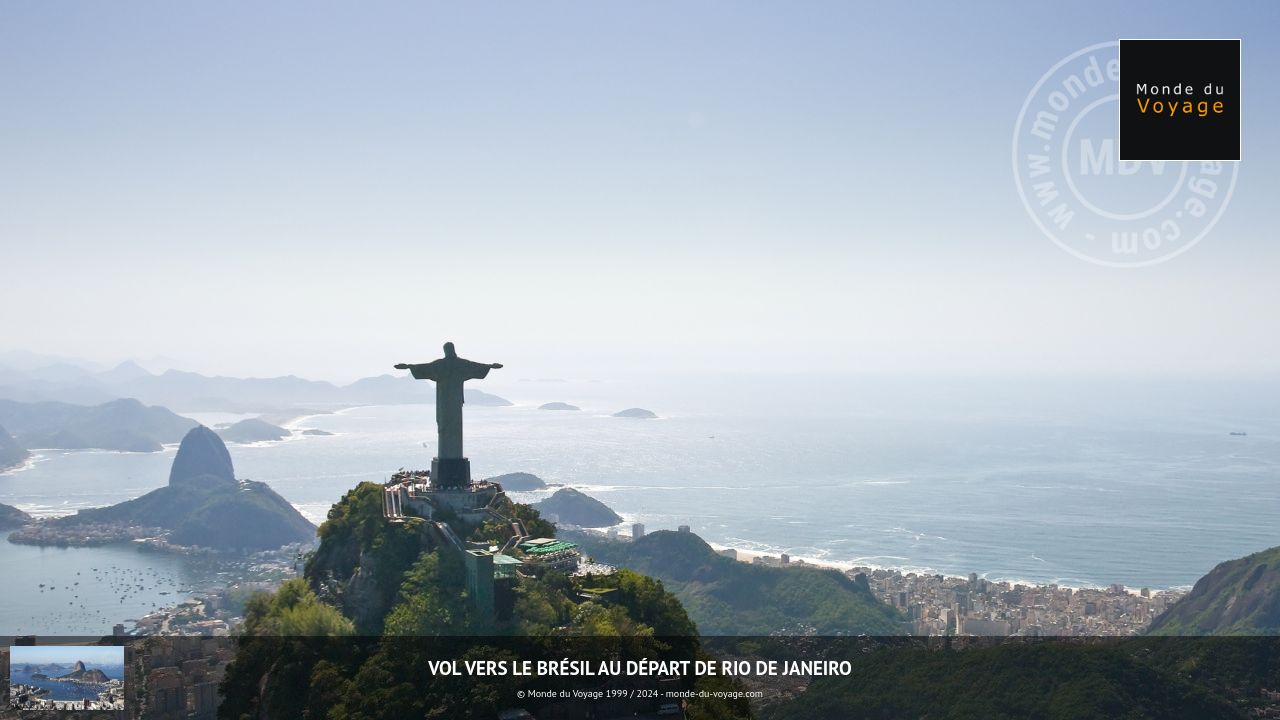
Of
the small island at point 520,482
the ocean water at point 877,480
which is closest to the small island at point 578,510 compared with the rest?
the ocean water at point 877,480

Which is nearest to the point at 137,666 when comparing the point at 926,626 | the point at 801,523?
the point at 926,626

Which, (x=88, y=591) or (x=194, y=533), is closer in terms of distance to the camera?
(x=88, y=591)

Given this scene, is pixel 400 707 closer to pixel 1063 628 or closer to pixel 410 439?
pixel 1063 628

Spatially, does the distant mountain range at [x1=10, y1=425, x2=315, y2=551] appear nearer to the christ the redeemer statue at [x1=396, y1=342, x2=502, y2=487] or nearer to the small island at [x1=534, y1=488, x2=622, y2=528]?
the small island at [x1=534, y1=488, x2=622, y2=528]

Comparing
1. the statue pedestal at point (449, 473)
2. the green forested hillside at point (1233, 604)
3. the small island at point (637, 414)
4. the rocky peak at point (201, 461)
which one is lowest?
the green forested hillside at point (1233, 604)

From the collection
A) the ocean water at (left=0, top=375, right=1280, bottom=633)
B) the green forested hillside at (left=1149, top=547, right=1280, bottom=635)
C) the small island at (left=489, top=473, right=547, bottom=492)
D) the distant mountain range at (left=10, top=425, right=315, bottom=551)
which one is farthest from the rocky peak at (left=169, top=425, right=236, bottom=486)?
the green forested hillside at (left=1149, top=547, right=1280, bottom=635)

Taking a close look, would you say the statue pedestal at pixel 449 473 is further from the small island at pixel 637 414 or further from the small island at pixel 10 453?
the small island at pixel 637 414

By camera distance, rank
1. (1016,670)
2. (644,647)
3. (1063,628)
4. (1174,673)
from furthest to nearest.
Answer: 1. (1063,628)
2. (1174,673)
3. (1016,670)
4. (644,647)
